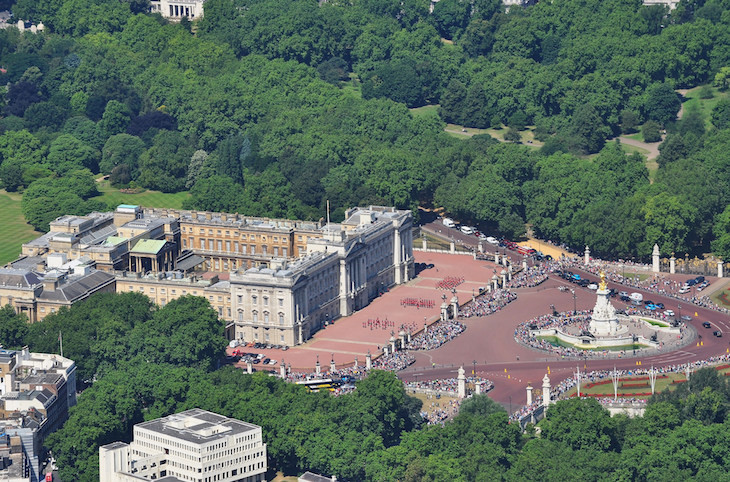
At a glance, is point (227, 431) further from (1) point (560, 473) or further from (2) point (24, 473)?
(1) point (560, 473)

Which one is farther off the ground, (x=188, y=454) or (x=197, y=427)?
(x=197, y=427)

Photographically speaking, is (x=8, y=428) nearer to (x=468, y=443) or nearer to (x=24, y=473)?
(x=24, y=473)

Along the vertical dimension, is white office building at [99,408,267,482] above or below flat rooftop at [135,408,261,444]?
below

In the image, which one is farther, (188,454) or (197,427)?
(197,427)

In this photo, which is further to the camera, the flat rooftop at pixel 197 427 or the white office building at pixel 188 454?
the flat rooftop at pixel 197 427

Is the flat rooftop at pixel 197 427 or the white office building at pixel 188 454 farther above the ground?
the flat rooftop at pixel 197 427

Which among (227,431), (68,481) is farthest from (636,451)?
(68,481)

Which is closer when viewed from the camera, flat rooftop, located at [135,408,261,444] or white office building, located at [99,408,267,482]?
white office building, located at [99,408,267,482]
